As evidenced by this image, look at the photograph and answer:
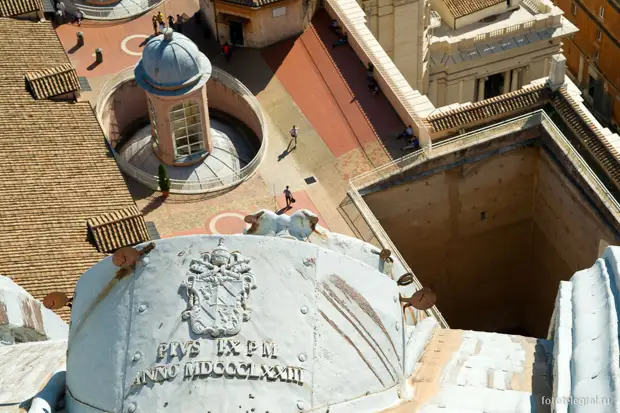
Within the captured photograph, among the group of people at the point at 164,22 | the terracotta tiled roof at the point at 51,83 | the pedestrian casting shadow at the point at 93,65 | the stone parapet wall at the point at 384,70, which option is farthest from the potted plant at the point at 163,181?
the stone parapet wall at the point at 384,70

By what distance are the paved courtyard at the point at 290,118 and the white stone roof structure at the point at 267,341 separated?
111 feet

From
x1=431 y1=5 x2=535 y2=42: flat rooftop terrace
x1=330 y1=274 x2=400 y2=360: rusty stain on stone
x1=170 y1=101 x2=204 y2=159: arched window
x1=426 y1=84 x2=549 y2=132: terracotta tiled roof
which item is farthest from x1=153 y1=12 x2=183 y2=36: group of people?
x1=330 y1=274 x2=400 y2=360: rusty stain on stone

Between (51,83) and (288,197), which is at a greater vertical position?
(51,83)

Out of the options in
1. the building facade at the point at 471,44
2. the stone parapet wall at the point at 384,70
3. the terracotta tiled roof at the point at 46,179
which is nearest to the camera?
the terracotta tiled roof at the point at 46,179

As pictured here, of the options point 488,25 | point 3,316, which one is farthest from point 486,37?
point 3,316

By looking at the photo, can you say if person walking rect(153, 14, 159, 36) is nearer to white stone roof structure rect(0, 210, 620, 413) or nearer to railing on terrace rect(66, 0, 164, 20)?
railing on terrace rect(66, 0, 164, 20)

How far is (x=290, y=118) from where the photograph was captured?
240 ft

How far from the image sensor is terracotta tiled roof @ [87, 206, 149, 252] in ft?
188

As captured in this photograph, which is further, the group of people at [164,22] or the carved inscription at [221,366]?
the group of people at [164,22]

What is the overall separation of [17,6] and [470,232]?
104 feet

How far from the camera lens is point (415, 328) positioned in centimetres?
3391

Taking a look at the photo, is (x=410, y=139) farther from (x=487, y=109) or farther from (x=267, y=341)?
(x=267, y=341)

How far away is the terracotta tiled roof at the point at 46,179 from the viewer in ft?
182

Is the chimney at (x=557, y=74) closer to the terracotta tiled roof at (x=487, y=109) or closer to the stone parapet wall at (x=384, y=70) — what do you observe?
the terracotta tiled roof at (x=487, y=109)
